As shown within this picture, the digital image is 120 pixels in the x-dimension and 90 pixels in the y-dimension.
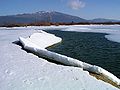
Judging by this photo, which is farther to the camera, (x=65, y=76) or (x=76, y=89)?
(x=65, y=76)

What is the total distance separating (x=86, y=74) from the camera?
34.2 ft

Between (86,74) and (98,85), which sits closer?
(98,85)

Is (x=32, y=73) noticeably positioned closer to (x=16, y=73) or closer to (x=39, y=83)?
(x=16, y=73)

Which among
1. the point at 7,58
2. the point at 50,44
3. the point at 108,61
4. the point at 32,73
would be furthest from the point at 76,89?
the point at 50,44

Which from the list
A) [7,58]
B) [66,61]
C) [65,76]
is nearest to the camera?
[65,76]

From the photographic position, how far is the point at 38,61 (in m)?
13.2

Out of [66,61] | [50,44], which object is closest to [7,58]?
[66,61]

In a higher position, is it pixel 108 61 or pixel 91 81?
pixel 91 81

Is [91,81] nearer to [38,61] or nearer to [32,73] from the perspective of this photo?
[32,73]

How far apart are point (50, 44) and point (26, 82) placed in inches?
661

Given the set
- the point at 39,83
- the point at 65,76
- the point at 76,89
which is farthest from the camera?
the point at 65,76

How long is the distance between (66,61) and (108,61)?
15.8 feet

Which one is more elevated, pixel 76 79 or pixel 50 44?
pixel 76 79

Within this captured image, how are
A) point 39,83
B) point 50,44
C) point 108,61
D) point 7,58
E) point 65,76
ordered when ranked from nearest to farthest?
point 39,83
point 65,76
point 7,58
point 108,61
point 50,44
